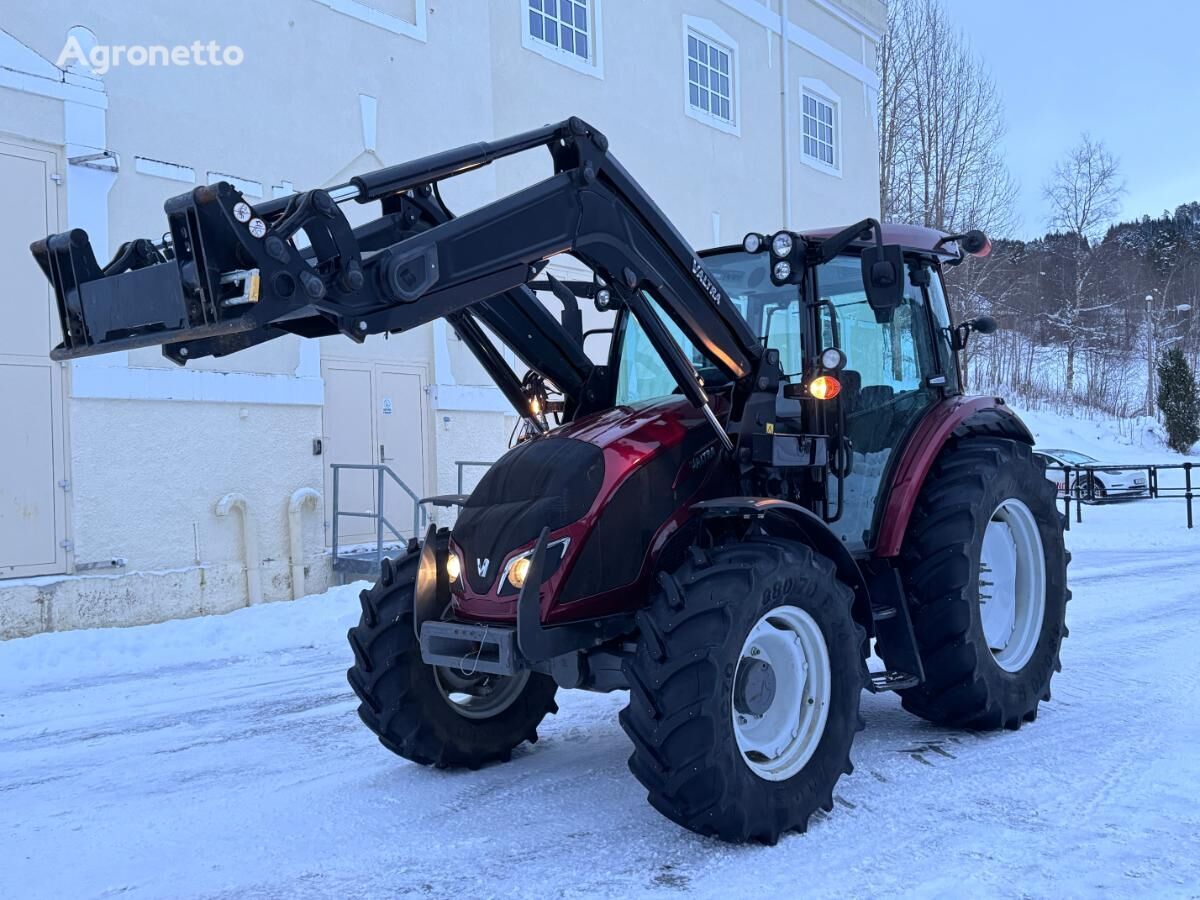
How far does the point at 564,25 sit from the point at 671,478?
40.1 feet

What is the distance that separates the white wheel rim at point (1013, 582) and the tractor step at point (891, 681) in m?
0.87

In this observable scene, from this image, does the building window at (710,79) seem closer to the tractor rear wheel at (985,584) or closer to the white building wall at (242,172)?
the white building wall at (242,172)

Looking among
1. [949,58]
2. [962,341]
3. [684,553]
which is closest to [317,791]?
[684,553]

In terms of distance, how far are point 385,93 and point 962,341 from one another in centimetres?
862

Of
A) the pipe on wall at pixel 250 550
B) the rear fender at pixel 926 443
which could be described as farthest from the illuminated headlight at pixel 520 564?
the pipe on wall at pixel 250 550

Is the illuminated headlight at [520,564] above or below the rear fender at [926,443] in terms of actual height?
below

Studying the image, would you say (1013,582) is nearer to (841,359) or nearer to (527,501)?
(841,359)

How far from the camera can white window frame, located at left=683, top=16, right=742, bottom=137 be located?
17.4 m

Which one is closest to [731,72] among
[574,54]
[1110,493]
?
[574,54]

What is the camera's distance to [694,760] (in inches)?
147

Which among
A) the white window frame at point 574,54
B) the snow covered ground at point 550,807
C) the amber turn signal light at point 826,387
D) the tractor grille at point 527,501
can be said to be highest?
the white window frame at point 574,54

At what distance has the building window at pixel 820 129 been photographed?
2080 cm

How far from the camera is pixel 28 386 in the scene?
9.69 meters

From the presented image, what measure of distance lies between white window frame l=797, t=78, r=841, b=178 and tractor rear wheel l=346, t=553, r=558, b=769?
1723 cm
